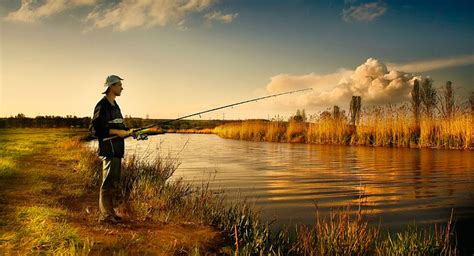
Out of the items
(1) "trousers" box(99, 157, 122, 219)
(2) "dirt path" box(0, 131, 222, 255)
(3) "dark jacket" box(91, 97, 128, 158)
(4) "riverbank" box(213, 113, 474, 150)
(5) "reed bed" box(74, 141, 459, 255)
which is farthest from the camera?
(4) "riverbank" box(213, 113, 474, 150)

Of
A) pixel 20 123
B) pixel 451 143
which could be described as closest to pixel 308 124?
pixel 451 143

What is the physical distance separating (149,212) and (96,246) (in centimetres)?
211

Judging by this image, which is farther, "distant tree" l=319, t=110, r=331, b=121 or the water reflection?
"distant tree" l=319, t=110, r=331, b=121

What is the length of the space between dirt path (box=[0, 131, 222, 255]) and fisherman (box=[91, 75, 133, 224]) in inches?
19.4

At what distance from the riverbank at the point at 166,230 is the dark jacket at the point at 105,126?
125 cm

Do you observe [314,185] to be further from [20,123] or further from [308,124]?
[20,123]

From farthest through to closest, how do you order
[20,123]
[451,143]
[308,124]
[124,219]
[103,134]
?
[20,123]
[308,124]
[451,143]
[124,219]
[103,134]

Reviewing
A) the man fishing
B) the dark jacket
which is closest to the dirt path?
the man fishing

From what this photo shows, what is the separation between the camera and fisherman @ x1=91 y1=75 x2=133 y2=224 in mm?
5844

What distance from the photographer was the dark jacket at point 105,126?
5.83 meters

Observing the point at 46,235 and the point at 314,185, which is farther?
the point at 314,185

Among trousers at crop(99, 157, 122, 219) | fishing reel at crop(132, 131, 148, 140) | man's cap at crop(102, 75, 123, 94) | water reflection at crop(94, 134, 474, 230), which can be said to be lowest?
water reflection at crop(94, 134, 474, 230)

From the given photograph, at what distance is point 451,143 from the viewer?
82.6 ft

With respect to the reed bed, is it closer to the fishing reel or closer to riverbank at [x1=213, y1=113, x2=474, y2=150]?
the fishing reel
